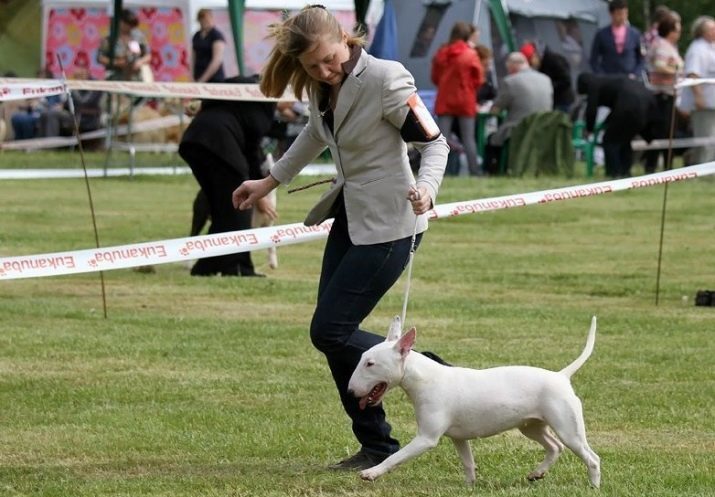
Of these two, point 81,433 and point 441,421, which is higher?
point 441,421

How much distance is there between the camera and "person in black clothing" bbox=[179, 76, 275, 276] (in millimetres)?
11500

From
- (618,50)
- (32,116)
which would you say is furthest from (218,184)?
(32,116)

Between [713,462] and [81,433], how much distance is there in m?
2.48

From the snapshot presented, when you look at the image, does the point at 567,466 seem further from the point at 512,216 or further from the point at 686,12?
the point at 686,12

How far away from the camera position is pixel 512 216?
16484 mm

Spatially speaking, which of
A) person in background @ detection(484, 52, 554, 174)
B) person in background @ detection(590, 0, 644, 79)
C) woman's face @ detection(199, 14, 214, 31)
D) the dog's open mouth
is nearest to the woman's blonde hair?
the dog's open mouth

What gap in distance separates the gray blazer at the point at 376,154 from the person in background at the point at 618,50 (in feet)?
52.7

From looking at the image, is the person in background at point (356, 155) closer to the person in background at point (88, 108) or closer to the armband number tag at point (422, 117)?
the armband number tag at point (422, 117)

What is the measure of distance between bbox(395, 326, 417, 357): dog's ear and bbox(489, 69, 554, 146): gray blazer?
51.4ft

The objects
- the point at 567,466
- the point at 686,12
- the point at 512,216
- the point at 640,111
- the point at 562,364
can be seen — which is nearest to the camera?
the point at 567,466

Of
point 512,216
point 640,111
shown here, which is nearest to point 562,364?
point 512,216

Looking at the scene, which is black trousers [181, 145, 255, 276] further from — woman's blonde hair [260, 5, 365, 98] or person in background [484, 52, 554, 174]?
person in background [484, 52, 554, 174]

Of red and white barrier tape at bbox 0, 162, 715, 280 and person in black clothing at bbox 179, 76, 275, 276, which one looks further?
person in black clothing at bbox 179, 76, 275, 276

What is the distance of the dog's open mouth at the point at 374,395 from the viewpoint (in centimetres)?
524
